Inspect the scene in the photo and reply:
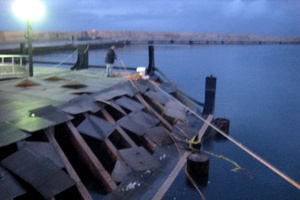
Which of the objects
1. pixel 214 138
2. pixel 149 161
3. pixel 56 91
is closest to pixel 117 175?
pixel 149 161

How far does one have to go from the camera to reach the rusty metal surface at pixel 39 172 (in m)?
6.24

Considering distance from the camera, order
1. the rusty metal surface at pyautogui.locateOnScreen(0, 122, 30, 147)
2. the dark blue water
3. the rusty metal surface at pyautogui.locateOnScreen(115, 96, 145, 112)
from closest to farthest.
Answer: the rusty metal surface at pyautogui.locateOnScreen(0, 122, 30, 147) → the dark blue water → the rusty metal surface at pyautogui.locateOnScreen(115, 96, 145, 112)

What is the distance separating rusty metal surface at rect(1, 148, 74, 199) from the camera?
624cm

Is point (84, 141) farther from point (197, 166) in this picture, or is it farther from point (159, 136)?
point (197, 166)

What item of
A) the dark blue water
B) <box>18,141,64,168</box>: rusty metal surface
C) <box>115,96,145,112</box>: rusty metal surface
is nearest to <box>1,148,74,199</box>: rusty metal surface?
<box>18,141,64,168</box>: rusty metal surface

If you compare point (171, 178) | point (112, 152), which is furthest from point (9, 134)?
point (171, 178)

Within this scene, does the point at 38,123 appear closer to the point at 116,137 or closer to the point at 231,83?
the point at 116,137

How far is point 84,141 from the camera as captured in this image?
882cm

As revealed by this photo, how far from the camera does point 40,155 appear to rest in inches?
275

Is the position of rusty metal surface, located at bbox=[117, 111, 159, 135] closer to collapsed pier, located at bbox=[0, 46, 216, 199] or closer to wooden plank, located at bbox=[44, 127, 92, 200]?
collapsed pier, located at bbox=[0, 46, 216, 199]

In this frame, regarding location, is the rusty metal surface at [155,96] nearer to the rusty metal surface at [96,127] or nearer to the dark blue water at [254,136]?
the dark blue water at [254,136]

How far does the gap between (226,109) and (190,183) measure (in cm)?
1799

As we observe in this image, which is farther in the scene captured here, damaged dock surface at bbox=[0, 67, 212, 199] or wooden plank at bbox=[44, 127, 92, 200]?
wooden plank at bbox=[44, 127, 92, 200]

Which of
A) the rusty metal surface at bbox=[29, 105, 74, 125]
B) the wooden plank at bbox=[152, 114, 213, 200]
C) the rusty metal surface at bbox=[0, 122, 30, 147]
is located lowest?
the wooden plank at bbox=[152, 114, 213, 200]
